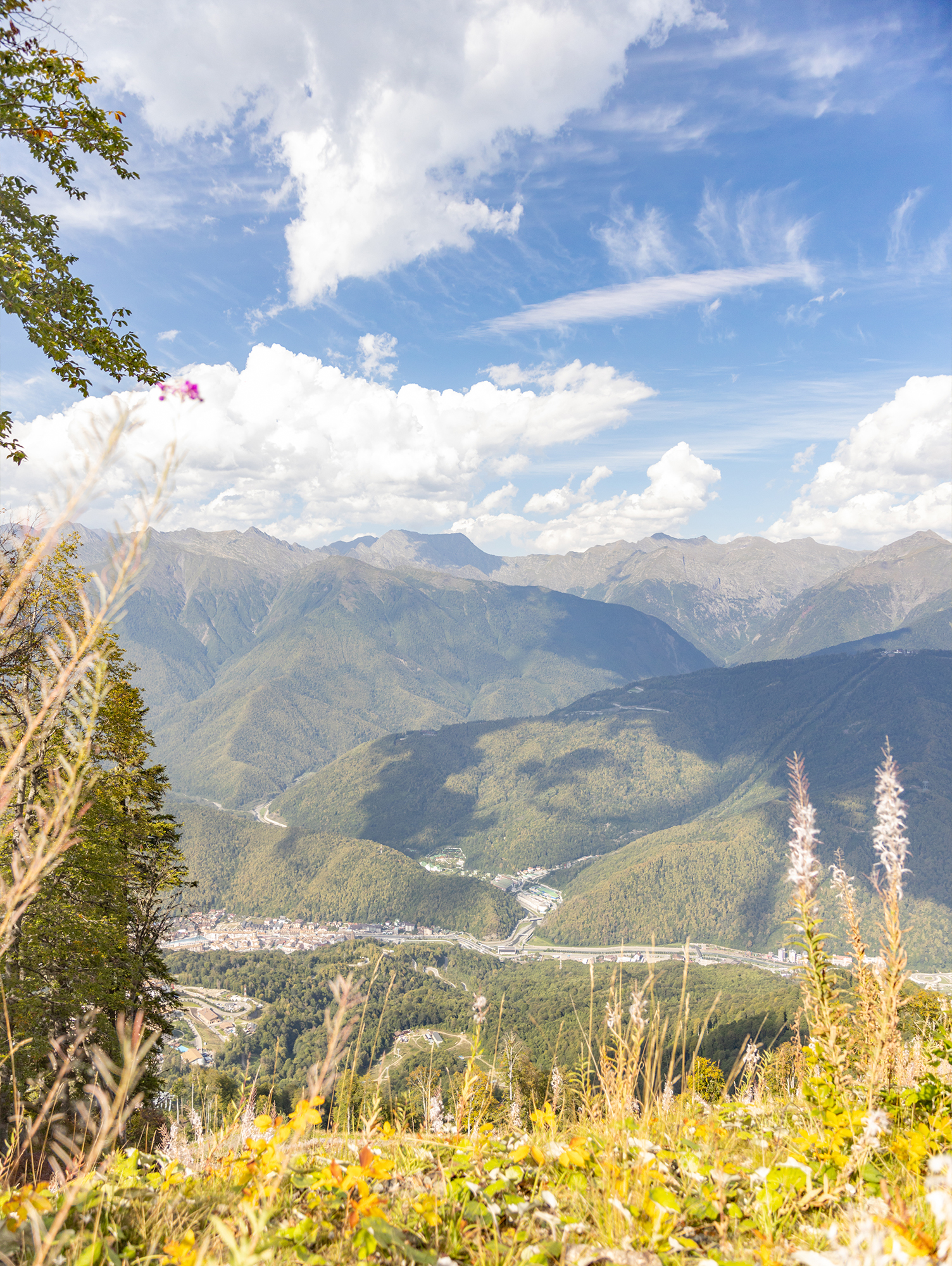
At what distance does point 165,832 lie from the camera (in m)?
15.3

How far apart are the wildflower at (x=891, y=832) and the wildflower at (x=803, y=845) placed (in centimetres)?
39

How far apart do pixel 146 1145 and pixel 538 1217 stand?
10.5 meters

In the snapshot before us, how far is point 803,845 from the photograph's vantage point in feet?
13.9

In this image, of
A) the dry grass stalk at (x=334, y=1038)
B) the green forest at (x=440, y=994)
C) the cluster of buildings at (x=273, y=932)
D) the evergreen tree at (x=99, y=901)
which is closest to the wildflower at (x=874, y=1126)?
the dry grass stalk at (x=334, y=1038)

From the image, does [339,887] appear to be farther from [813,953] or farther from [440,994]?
[813,953]

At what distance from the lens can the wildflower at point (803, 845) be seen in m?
4.19

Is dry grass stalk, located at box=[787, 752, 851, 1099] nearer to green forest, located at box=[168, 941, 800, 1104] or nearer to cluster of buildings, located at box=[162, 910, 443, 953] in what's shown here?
green forest, located at box=[168, 941, 800, 1104]

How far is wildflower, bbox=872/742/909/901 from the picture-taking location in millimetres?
4000

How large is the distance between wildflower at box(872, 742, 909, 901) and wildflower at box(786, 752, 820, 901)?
395 mm

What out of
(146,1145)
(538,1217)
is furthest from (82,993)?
(538,1217)

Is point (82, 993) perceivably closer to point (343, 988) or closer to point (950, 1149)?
point (343, 988)

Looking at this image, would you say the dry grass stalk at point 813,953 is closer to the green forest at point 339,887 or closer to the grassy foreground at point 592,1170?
the grassy foreground at point 592,1170

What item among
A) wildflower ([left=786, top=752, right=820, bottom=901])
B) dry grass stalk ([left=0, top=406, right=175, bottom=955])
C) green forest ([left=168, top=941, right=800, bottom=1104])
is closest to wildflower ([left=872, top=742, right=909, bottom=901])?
wildflower ([left=786, top=752, right=820, bottom=901])

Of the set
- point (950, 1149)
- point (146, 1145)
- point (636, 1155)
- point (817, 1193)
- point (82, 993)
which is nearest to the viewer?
point (817, 1193)
